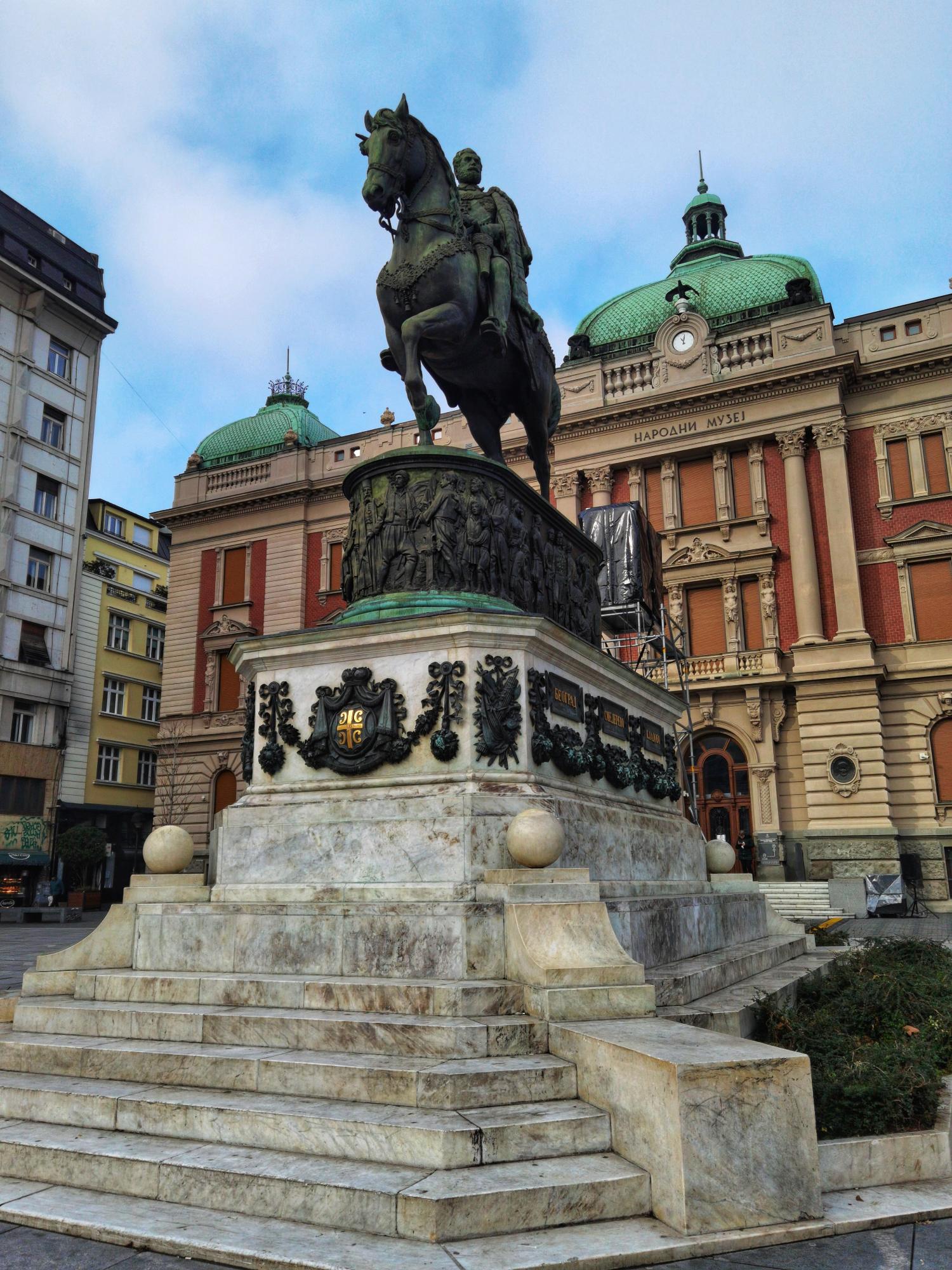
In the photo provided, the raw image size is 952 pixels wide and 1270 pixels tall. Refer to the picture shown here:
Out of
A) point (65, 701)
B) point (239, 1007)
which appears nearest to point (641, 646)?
point (239, 1007)

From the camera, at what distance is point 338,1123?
4.36 m

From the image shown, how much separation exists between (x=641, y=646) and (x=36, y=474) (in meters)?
32.2

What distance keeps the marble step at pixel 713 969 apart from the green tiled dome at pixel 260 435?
41.5m

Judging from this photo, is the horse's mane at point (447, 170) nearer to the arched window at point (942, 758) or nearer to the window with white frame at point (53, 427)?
the arched window at point (942, 758)

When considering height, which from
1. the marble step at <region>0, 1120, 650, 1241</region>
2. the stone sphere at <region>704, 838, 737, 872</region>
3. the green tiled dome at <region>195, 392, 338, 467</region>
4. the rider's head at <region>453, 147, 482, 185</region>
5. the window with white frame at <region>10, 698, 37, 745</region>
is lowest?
the marble step at <region>0, 1120, 650, 1241</region>

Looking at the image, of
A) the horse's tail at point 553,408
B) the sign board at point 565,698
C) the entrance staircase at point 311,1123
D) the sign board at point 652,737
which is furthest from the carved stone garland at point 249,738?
the horse's tail at point 553,408

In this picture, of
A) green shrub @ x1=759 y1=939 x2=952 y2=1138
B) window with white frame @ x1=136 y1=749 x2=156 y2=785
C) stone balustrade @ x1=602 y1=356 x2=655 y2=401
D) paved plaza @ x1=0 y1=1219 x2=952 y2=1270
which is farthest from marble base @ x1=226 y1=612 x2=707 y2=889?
window with white frame @ x1=136 y1=749 x2=156 y2=785

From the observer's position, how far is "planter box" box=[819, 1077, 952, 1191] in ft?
14.7

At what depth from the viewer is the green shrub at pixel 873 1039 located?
15.8 feet

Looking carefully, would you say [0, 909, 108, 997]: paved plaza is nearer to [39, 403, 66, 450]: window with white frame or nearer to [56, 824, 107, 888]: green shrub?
[56, 824, 107, 888]: green shrub

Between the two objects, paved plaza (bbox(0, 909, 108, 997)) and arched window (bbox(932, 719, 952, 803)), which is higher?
arched window (bbox(932, 719, 952, 803))

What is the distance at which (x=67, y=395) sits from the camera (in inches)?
1740

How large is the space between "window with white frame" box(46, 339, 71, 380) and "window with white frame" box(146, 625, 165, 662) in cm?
1377

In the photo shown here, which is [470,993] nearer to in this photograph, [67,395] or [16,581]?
[16,581]
